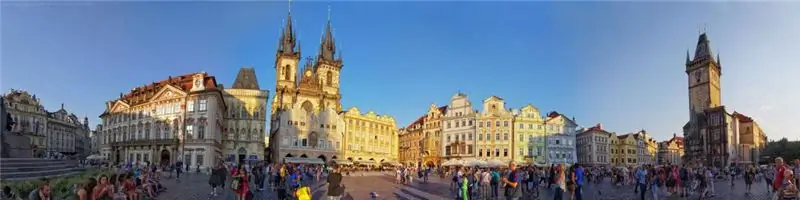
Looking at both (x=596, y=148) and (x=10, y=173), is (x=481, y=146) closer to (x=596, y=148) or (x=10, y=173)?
(x=596, y=148)

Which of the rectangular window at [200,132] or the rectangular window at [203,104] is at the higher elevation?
the rectangular window at [203,104]

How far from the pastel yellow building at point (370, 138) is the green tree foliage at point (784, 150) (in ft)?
172

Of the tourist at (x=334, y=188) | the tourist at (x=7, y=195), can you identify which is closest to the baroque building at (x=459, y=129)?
the tourist at (x=334, y=188)

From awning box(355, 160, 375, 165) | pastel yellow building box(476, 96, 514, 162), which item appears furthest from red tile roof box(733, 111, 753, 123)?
awning box(355, 160, 375, 165)

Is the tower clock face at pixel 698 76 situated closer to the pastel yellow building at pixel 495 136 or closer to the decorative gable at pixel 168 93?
the pastel yellow building at pixel 495 136

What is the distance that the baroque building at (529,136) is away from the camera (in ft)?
251

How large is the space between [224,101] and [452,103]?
108 ft

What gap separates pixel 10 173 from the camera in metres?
17.9

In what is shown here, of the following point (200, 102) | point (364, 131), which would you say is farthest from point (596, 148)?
point (200, 102)

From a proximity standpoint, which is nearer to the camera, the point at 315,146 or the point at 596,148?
the point at 315,146

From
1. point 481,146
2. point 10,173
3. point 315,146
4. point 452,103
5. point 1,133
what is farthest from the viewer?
point 452,103

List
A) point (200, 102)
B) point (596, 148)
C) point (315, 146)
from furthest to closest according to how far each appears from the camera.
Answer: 1. point (596, 148)
2. point (315, 146)
3. point (200, 102)

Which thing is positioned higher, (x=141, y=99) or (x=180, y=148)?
(x=141, y=99)

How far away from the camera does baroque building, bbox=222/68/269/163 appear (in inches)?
2552
